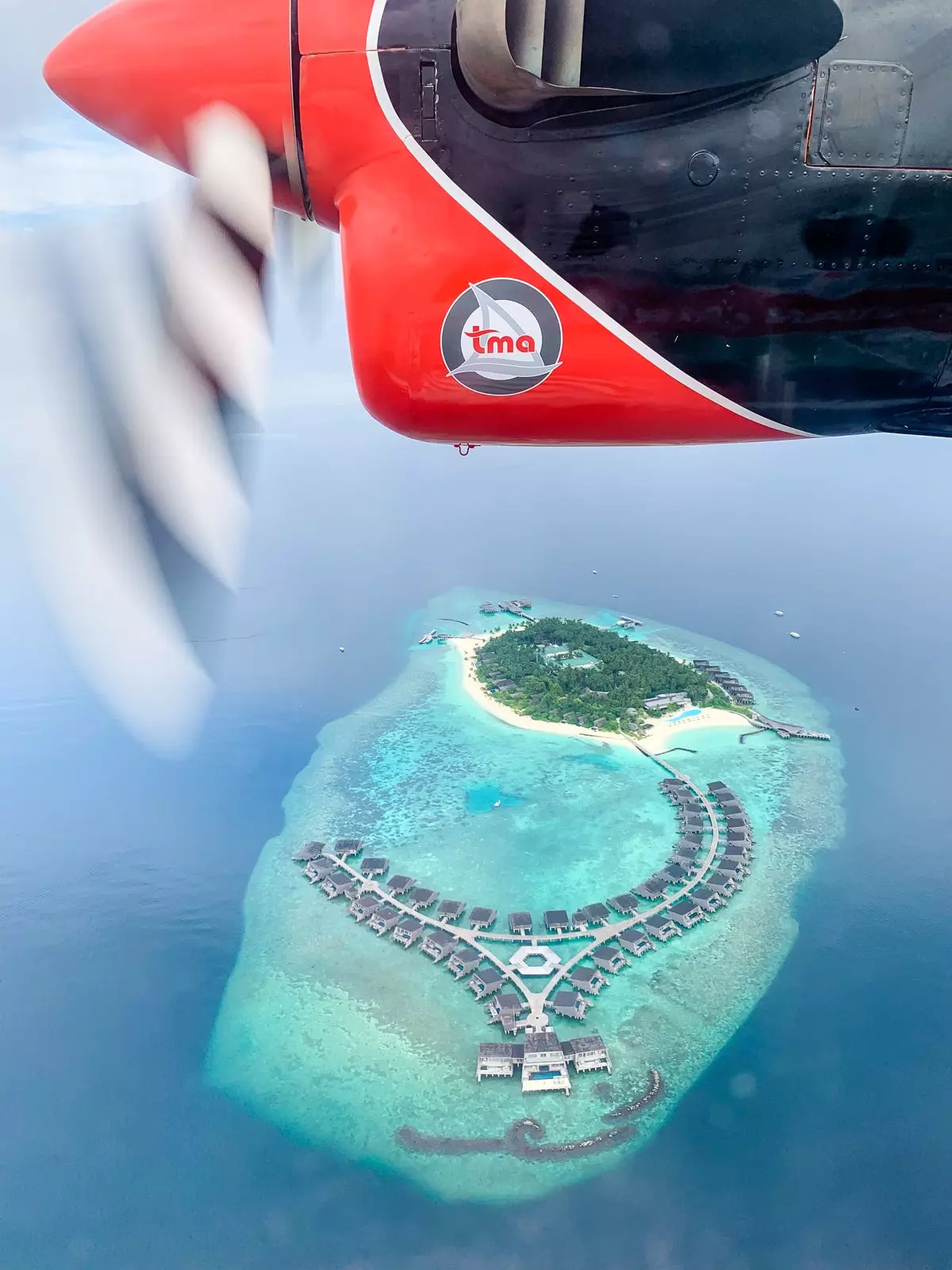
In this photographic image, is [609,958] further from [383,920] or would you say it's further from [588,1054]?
[383,920]

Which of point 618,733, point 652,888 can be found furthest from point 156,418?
point 618,733

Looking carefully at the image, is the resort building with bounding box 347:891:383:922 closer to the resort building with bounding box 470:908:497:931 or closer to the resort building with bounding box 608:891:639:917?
the resort building with bounding box 470:908:497:931

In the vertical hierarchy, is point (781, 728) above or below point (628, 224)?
below

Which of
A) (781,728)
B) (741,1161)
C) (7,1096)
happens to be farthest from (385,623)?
(741,1161)

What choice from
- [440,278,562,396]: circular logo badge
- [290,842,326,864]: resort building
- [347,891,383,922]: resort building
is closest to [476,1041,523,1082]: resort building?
[347,891,383,922]: resort building

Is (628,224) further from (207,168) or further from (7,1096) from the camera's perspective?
(7,1096)

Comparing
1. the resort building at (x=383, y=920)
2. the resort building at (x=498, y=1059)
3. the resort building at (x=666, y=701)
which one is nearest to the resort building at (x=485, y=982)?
the resort building at (x=498, y=1059)
